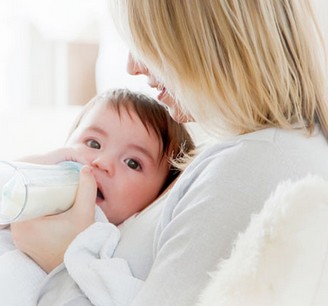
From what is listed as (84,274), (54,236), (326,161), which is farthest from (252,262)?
(54,236)

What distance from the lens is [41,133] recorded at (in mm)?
2551

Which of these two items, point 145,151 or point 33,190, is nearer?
point 33,190

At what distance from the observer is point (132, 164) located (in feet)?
4.41

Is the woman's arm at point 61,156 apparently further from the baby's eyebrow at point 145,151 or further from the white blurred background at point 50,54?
the white blurred background at point 50,54

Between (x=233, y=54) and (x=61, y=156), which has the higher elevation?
(x=233, y=54)

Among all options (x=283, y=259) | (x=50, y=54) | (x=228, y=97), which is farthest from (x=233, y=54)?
(x=50, y=54)

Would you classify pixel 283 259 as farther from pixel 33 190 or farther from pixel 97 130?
pixel 97 130

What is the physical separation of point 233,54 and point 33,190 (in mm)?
389

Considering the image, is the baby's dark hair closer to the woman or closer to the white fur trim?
the woman

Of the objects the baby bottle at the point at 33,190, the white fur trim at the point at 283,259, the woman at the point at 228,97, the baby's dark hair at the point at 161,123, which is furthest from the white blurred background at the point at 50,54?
the white fur trim at the point at 283,259

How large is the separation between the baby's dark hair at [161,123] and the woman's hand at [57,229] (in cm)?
23

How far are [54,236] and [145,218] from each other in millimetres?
160

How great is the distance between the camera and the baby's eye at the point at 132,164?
134 centimetres

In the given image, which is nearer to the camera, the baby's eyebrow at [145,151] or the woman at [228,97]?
the woman at [228,97]
